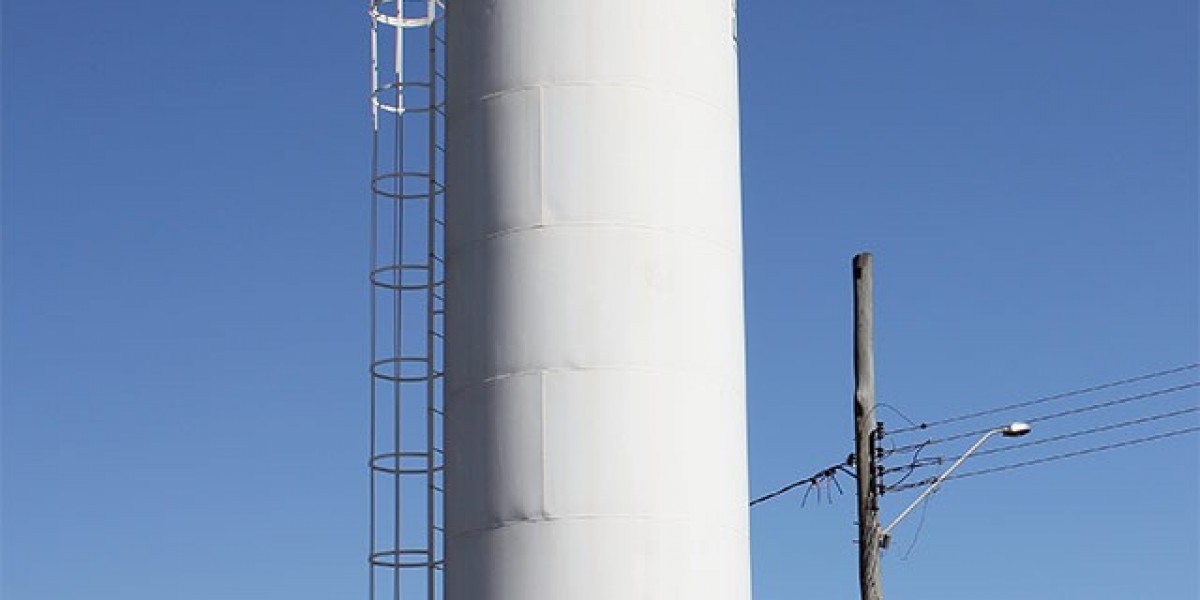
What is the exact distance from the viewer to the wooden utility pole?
77.9 feet

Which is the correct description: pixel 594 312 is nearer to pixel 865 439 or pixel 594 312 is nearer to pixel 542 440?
pixel 542 440

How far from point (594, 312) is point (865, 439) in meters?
6.95

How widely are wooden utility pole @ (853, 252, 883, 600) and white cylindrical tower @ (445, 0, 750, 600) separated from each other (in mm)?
5495

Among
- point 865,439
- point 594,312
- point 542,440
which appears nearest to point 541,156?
point 594,312

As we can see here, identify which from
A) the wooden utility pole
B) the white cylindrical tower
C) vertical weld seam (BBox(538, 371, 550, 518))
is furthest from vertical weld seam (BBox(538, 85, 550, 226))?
the wooden utility pole

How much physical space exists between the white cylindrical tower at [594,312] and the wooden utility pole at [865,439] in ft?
18.0

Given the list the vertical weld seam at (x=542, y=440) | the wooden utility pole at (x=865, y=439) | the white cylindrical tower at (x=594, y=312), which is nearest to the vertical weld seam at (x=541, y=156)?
the white cylindrical tower at (x=594, y=312)

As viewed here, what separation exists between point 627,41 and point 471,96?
4.52 ft

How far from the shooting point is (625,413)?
17734mm

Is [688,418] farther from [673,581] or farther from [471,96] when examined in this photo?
[471,96]

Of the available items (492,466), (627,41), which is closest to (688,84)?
(627,41)

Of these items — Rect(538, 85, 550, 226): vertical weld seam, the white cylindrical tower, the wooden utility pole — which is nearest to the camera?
the white cylindrical tower

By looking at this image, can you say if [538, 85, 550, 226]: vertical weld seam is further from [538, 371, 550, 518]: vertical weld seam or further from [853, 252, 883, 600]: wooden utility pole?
[853, 252, 883, 600]: wooden utility pole

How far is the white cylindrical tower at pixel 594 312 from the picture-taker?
57.9 feet
